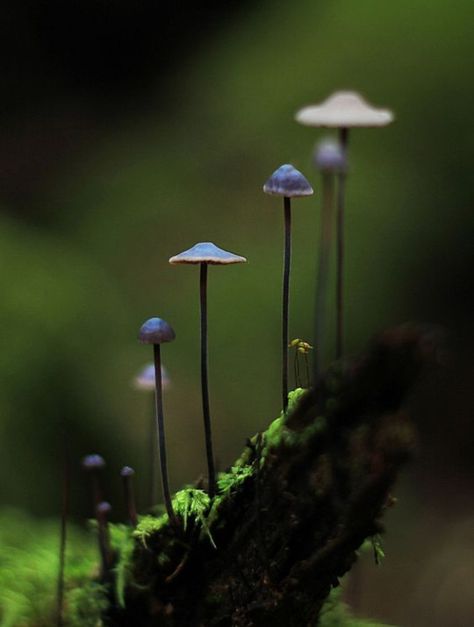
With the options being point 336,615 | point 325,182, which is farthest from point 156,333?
point 336,615

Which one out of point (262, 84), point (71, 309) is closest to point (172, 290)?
point (71, 309)

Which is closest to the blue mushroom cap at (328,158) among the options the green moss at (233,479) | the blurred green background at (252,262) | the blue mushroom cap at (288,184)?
the blue mushroom cap at (288,184)

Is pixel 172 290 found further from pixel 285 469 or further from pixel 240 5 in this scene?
pixel 285 469

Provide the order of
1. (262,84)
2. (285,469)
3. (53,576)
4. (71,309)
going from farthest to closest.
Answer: (262,84)
(71,309)
(53,576)
(285,469)

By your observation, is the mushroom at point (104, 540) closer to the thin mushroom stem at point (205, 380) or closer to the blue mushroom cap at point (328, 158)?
the thin mushroom stem at point (205, 380)

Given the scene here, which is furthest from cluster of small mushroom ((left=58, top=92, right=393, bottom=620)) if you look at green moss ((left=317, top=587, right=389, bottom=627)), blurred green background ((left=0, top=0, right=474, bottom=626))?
blurred green background ((left=0, top=0, right=474, bottom=626))

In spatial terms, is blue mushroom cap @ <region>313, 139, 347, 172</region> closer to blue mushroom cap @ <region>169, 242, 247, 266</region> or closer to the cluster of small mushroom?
the cluster of small mushroom

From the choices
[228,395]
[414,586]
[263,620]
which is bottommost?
[414,586]
